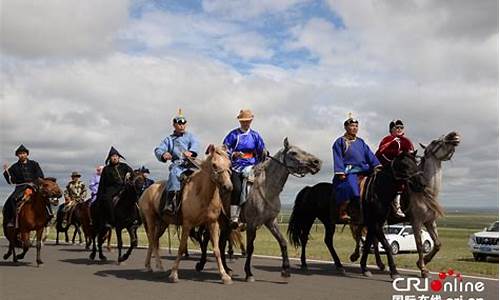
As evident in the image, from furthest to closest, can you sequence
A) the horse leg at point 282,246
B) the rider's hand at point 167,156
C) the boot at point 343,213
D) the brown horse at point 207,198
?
the boot at point 343,213 → the rider's hand at point 167,156 → the horse leg at point 282,246 → the brown horse at point 207,198

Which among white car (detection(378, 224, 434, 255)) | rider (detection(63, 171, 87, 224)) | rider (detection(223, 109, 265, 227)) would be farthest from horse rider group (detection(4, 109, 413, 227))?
white car (detection(378, 224, 434, 255))

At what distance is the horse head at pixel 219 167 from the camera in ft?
34.2

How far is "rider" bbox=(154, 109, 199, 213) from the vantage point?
11.7 meters

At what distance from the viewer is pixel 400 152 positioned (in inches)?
501

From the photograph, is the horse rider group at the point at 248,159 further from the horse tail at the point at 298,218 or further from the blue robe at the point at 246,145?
the horse tail at the point at 298,218

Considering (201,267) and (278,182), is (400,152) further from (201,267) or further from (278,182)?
(201,267)

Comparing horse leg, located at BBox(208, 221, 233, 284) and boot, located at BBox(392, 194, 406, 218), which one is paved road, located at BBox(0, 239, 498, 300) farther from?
boot, located at BBox(392, 194, 406, 218)

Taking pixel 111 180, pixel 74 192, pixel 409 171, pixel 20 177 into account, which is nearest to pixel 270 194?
pixel 409 171

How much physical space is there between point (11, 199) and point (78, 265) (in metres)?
2.33

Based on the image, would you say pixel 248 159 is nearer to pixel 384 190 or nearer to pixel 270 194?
pixel 270 194

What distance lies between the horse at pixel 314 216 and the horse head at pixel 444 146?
2382 millimetres

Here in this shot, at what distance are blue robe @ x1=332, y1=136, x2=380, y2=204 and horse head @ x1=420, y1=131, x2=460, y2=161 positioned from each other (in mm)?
1341

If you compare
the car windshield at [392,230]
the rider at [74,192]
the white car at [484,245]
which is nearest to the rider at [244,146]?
the rider at [74,192]

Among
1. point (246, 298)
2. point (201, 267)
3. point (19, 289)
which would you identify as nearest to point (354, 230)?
point (201, 267)
